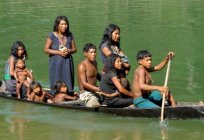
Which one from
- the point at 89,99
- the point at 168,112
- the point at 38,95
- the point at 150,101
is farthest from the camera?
the point at 38,95

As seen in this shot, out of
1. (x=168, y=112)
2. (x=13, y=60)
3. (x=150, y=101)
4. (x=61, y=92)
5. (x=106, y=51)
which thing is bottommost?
(x=168, y=112)

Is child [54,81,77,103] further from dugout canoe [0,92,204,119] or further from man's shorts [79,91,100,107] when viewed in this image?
dugout canoe [0,92,204,119]

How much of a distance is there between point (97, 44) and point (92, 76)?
8751 millimetres

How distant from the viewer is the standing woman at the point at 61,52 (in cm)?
1011

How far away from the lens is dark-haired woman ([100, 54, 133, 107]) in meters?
9.02

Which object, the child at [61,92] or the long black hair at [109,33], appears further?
the child at [61,92]

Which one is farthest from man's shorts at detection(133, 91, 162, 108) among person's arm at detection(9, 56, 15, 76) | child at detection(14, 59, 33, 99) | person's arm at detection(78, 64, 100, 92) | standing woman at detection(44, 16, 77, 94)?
person's arm at detection(9, 56, 15, 76)

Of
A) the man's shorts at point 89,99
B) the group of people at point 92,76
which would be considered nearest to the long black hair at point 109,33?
the group of people at point 92,76

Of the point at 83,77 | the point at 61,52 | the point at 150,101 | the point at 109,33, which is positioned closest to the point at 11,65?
the point at 61,52

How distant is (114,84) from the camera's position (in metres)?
9.09

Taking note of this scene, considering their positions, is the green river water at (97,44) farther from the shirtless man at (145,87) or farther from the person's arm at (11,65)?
the person's arm at (11,65)

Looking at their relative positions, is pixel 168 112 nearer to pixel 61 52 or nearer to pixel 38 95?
pixel 61 52

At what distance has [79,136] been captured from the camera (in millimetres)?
8102

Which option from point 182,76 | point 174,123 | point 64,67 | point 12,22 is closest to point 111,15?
point 12,22
